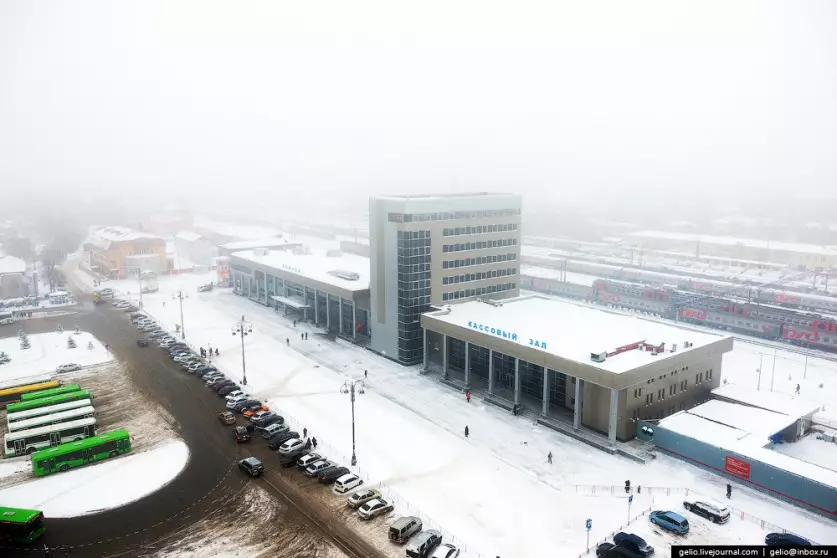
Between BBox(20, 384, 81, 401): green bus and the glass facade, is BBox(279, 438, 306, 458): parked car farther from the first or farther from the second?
BBox(20, 384, 81, 401): green bus

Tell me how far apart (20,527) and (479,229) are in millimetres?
56800

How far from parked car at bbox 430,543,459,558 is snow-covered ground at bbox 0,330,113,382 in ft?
189

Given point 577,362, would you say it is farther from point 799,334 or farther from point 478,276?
point 799,334

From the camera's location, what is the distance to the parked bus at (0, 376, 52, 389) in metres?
65.6

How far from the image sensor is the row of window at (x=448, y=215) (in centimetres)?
7069

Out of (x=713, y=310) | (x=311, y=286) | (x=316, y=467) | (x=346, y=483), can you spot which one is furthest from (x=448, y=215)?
(x=713, y=310)

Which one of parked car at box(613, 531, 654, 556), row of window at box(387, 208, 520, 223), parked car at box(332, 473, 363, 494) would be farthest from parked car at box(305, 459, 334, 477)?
row of window at box(387, 208, 520, 223)

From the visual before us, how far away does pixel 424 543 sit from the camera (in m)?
34.4

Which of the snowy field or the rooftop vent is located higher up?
the rooftop vent

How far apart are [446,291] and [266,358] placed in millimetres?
24339

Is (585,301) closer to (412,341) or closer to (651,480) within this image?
(412,341)

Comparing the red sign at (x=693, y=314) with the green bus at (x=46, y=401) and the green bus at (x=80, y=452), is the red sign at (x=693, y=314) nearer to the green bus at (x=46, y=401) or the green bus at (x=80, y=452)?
the green bus at (x=80, y=452)

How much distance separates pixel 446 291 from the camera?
74500 mm

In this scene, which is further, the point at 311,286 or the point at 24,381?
the point at 311,286
